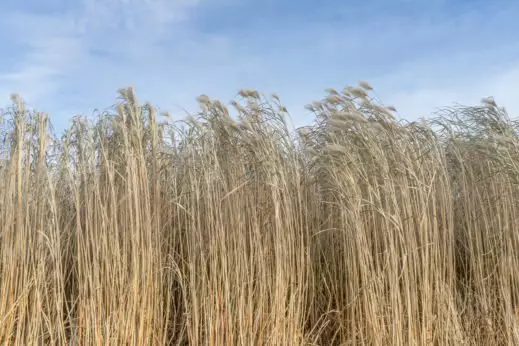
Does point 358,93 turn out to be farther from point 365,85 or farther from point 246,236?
point 246,236

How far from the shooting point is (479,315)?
395 cm

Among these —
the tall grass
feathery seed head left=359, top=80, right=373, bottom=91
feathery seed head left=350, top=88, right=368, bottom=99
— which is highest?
feathery seed head left=359, top=80, right=373, bottom=91

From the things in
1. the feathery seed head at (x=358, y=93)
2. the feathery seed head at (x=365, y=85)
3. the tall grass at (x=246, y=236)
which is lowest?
the tall grass at (x=246, y=236)

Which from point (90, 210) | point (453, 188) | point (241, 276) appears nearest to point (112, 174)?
point (90, 210)

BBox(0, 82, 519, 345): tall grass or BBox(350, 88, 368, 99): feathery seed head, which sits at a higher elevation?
BBox(350, 88, 368, 99): feathery seed head

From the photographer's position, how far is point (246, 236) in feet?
11.6

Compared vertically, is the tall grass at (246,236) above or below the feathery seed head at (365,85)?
below

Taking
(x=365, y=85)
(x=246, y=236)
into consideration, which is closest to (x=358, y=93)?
(x=365, y=85)

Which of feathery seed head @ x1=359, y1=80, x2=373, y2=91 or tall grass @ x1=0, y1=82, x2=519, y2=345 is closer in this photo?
tall grass @ x1=0, y1=82, x2=519, y2=345

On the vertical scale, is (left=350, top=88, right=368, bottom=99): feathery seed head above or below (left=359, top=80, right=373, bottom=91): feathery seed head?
below

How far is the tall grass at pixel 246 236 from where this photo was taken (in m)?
3.36

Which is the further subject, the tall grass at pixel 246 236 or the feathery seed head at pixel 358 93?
the feathery seed head at pixel 358 93

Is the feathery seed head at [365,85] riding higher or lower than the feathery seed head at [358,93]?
higher

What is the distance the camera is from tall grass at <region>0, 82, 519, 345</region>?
11.0ft
